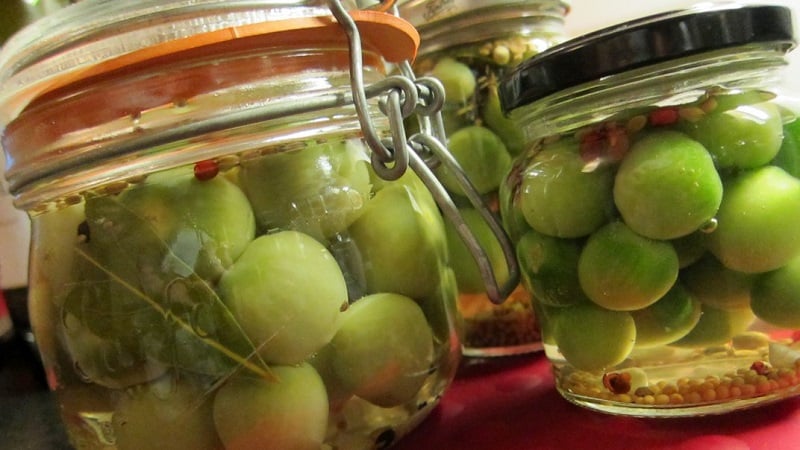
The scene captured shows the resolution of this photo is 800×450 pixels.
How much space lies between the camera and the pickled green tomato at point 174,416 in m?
0.28

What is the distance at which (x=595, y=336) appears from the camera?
318 mm

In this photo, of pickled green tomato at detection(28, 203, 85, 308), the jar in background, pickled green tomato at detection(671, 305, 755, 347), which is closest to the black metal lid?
pickled green tomato at detection(671, 305, 755, 347)

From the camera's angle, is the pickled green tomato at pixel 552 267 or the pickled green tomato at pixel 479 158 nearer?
the pickled green tomato at pixel 552 267

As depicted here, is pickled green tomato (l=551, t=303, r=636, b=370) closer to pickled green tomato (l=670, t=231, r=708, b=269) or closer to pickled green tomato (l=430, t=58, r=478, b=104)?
pickled green tomato (l=670, t=231, r=708, b=269)

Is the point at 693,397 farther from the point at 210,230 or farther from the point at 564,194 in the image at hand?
the point at 210,230

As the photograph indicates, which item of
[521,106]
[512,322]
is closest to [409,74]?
[521,106]

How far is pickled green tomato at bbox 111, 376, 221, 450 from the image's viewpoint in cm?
28

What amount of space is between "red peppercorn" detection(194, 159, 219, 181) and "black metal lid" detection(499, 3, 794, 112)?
0.47 feet

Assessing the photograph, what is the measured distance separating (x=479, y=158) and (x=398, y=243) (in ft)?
0.40

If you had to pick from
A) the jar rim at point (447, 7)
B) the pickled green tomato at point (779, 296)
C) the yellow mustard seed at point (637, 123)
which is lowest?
the pickled green tomato at point (779, 296)

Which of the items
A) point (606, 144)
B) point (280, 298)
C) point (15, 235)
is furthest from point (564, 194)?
point (15, 235)

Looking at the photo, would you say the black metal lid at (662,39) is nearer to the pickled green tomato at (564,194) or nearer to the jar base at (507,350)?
the pickled green tomato at (564,194)

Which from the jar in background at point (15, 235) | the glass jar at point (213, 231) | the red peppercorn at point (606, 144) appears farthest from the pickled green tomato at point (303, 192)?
the jar in background at point (15, 235)

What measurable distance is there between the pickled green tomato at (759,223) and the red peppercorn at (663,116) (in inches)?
1.4
